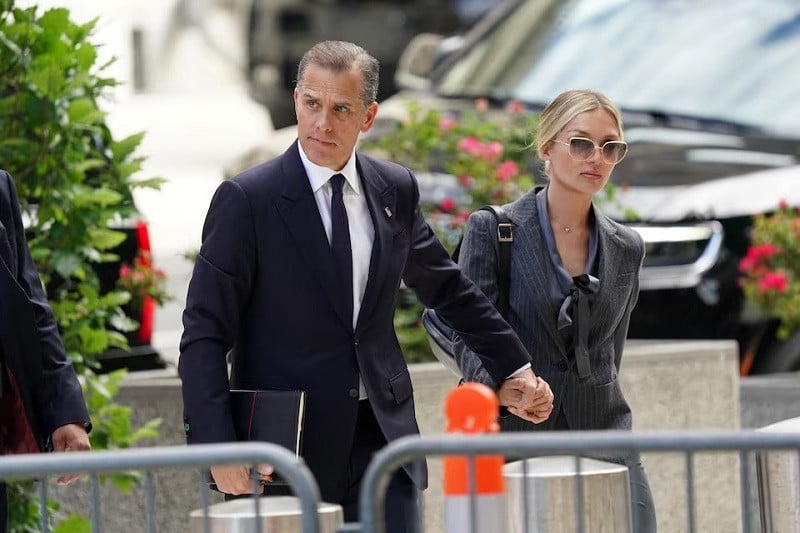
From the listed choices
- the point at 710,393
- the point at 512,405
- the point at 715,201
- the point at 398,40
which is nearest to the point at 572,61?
the point at 715,201

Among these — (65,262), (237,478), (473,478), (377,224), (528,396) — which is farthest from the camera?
(65,262)

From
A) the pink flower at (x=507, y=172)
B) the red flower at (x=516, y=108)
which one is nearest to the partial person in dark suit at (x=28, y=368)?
the pink flower at (x=507, y=172)

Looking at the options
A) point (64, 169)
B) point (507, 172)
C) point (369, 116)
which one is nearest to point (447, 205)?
point (507, 172)

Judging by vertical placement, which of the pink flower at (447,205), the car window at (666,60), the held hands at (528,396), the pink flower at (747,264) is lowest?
the held hands at (528,396)

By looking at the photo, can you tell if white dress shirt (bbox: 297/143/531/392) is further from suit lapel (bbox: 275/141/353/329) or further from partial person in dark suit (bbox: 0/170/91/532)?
partial person in dark suit (bbox: 0/170/91/532)

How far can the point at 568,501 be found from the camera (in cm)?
406

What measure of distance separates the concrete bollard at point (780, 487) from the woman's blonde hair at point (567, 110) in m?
1.02

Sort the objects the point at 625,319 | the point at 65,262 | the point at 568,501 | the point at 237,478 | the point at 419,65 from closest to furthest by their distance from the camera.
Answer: the point at 568,501 → the point at 237,478 → the point at 625,319 → the point at 65,262 → the point at 419,65

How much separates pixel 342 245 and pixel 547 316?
78cm

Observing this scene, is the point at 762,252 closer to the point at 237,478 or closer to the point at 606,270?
the point at 606,270

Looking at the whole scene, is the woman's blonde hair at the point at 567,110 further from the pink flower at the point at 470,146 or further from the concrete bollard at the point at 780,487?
the pink flower at the point at 470,146

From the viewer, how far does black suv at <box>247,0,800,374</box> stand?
27.3 feet

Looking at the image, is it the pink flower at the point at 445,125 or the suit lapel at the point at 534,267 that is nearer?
the suit lapel at the point at 534,267

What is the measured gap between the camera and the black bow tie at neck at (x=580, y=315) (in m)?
5.12
